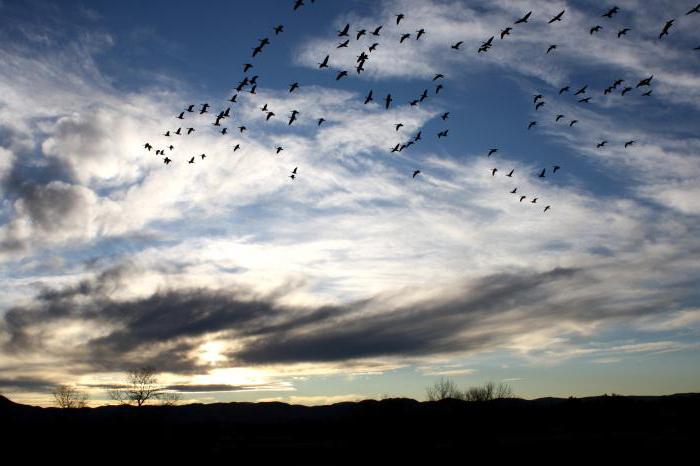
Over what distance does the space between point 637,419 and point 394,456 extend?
6580 cm

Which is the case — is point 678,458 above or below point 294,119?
below

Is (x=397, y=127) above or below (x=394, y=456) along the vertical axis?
above

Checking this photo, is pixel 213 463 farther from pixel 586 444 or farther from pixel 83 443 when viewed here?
pixel 586 444

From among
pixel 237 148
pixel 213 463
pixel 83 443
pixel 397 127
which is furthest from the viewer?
pixel 83 443

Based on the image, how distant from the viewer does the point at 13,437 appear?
7212cm

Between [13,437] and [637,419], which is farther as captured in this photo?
[637,419]

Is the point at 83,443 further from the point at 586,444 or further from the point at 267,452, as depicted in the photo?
the point at 586,444

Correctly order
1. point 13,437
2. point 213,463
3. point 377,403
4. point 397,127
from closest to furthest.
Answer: point 397,127
point 213,463
point 13,437
point 377,403

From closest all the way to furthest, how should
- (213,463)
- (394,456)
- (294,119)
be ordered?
(294,119) < (394,456) < (213,463)

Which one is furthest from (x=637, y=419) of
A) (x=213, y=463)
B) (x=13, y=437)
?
(x=13, y=437)

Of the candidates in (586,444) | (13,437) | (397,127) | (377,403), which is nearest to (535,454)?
(586,444)

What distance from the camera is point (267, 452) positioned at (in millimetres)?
66938

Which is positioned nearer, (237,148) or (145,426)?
(237,148)

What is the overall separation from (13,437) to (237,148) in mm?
61503
